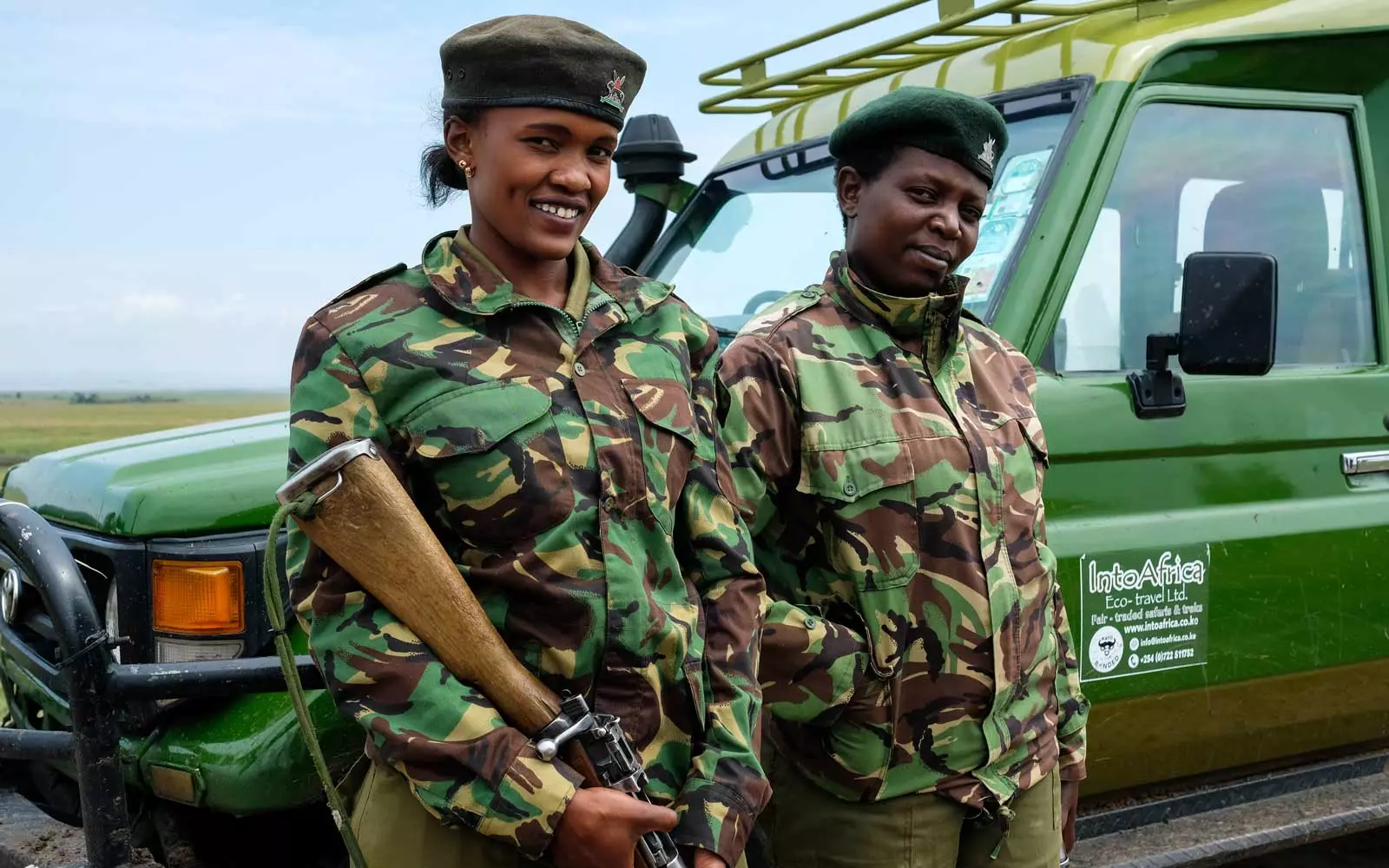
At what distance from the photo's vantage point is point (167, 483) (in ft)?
7.86

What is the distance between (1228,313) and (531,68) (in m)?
1.63

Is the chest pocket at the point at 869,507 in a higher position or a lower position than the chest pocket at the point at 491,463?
lower

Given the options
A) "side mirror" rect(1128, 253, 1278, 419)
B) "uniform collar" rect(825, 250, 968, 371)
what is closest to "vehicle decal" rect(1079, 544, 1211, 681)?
"side mirror" rect(1128, 253, 1278, 419)

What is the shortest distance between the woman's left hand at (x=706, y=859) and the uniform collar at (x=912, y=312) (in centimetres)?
90

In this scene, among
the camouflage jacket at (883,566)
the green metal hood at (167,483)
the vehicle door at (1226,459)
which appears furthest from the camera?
the vehicle door at (1226,459)

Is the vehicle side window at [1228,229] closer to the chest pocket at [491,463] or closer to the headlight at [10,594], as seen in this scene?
the chest pocket at [491,463]

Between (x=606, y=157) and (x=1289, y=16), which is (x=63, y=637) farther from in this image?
(x=1289, y=16)

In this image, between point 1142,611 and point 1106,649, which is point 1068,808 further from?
point 1142,611

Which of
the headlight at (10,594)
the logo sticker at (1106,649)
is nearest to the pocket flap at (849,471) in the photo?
the logo sticker at (1106,649)

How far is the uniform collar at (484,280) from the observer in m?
1.64

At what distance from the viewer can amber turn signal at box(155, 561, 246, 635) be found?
2.30 meters

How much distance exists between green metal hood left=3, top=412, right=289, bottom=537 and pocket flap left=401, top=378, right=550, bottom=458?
2.03 feet

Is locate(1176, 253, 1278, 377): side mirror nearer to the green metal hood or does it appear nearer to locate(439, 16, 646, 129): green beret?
locate(439, 16, 646, 129): green beret

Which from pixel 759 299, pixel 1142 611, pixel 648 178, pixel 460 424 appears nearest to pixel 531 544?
pixel 460 424
